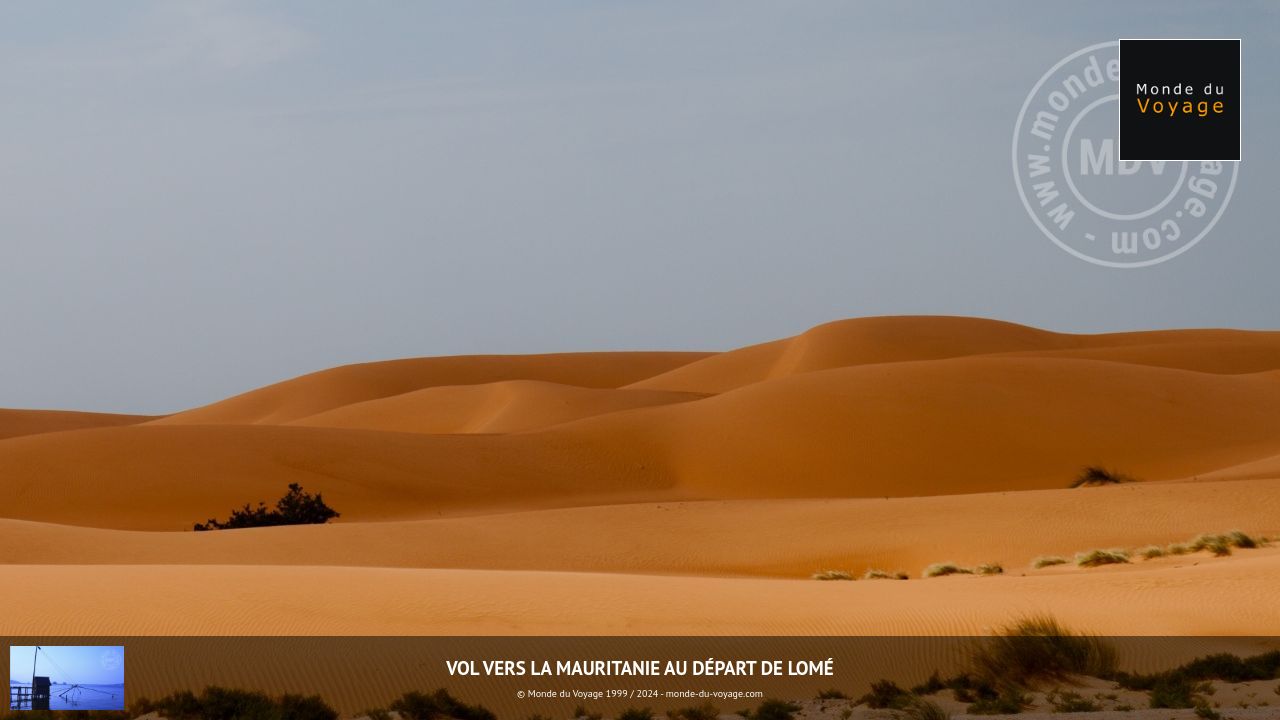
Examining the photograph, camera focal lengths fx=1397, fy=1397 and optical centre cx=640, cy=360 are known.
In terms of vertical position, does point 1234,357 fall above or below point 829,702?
above

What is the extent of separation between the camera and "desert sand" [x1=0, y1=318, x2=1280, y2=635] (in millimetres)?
11977

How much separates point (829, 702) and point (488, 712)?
233 cm

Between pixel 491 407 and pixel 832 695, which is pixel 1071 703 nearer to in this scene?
pixel 832 695

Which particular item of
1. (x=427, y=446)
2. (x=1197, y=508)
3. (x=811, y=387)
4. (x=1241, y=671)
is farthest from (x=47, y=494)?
(x=1241, y=671)

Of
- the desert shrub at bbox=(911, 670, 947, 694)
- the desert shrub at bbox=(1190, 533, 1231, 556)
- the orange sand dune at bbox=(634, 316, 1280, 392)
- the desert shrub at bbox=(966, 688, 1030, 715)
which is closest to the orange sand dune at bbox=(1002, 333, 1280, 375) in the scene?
the orange sand dune at bbox=(634, 316, 1280, 392)

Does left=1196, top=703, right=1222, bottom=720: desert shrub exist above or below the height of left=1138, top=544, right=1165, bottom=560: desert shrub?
below

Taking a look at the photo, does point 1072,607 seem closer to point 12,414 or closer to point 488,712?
point 488,712

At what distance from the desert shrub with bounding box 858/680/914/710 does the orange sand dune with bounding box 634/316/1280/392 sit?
70.4m

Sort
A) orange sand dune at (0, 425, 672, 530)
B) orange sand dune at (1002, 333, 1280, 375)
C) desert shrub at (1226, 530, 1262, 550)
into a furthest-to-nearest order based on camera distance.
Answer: orange sand dune at (1002, 333, 1280, 375)
orange sand dune at (0, 425, 672, 530)
desert shrub at (1226, 530, 1262, 550)

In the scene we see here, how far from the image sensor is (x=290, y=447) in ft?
135

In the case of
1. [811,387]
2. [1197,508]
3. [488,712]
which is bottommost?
[488,712]

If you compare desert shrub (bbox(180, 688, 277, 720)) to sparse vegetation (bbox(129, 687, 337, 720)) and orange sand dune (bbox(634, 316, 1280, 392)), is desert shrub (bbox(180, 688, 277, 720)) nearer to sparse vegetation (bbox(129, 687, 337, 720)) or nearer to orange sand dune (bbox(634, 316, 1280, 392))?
sparse vegetation (bbox(129, 687, 337, 720))

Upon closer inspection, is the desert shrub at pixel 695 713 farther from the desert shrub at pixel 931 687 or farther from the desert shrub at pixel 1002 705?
the desert shrub at pixel 1002 705

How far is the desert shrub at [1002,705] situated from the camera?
904 centimetres
